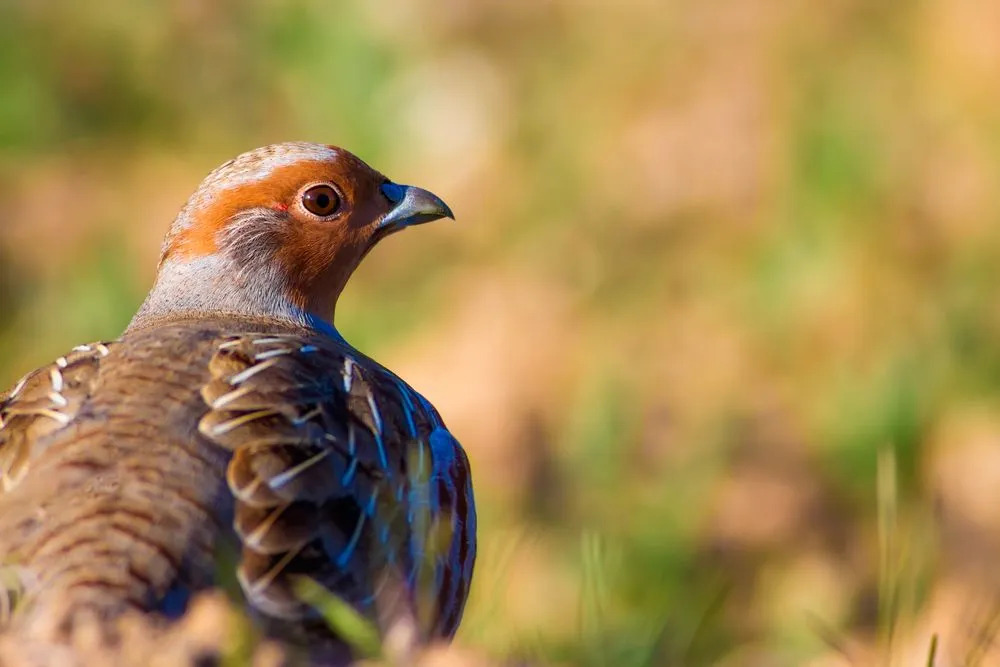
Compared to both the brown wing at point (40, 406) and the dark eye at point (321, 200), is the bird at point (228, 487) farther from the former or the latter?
the dark eye at point (321, 200)

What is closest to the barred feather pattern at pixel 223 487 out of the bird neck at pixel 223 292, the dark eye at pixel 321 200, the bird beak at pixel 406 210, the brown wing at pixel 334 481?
the brown wing at pixel 334 481

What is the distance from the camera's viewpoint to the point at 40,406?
304cm

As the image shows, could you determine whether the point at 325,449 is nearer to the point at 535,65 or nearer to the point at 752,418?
the point at 752,418

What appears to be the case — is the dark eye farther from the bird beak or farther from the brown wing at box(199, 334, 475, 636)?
the brown wing at box(199, 334, 475, 636)

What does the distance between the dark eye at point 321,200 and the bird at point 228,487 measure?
17.7 inches

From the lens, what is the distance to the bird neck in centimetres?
396

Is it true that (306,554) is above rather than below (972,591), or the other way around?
above

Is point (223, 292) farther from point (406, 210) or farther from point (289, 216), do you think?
point (406, 210)

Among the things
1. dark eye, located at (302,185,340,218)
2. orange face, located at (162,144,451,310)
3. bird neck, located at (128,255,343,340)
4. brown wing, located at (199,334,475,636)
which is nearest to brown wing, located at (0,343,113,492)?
brown wing, located at (199,334,475,636)

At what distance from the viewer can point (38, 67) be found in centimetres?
1001

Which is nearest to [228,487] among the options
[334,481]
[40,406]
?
[334,481]

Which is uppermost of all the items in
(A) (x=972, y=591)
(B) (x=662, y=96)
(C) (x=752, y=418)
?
(B) (x=662, y=96)

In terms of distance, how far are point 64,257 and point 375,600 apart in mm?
6820

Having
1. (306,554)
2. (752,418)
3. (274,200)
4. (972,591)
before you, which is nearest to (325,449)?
(306,554)
